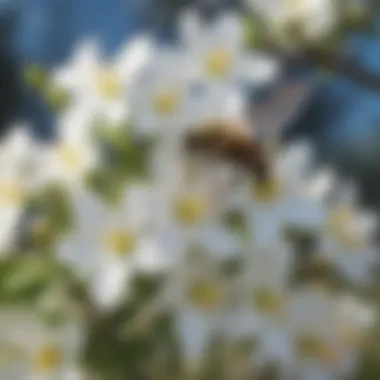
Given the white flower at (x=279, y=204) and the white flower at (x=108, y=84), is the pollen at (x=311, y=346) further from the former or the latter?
the white flower at (x=108, y=84)

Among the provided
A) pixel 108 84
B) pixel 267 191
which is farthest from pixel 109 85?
pixel 267 191

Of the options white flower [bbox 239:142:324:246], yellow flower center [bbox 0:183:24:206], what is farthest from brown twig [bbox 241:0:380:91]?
yellow flower center [bbox 0:183:24:206]

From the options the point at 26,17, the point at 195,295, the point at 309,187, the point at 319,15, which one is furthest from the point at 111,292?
the point at 26,17

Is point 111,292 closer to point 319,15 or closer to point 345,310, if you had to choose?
point 345,310

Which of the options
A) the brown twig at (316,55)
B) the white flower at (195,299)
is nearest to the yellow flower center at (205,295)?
the white flower at (195,299)

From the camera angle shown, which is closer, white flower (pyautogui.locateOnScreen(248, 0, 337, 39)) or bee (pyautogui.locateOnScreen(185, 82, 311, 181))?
bee (pyautogui.locateOnScreen(185, 82, 311, 181))

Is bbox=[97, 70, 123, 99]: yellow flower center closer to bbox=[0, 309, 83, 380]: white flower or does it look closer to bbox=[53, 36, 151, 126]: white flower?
bbox=[53, 36, 151, 126]: white flower
